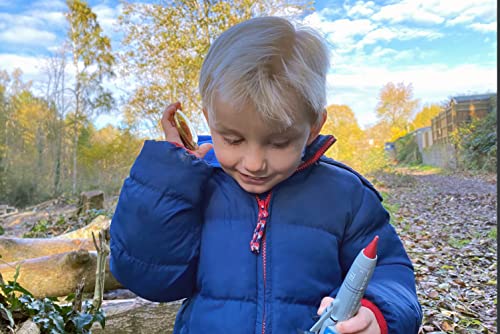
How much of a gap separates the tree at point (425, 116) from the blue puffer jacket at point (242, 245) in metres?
1.87

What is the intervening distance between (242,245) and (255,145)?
156 millimetres

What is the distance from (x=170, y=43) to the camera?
351cm

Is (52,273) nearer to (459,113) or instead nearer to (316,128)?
(316,128)

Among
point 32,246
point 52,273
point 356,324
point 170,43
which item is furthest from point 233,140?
point 170,43

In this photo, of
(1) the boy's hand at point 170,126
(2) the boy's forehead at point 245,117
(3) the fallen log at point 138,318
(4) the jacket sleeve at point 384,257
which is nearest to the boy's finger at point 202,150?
(1) the boy's hand at point 170,126

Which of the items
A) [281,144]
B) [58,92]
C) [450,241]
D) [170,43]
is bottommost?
[450,241]

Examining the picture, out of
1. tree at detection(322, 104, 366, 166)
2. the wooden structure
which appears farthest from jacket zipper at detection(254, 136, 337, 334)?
tree at detection(322, 104, 366, 166)

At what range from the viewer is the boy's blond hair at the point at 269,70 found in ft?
1.84

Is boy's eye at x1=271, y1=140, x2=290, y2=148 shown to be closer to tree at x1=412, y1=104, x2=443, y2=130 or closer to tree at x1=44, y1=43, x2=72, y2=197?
tree at x1=412, y1=104, x2=443, y2=130

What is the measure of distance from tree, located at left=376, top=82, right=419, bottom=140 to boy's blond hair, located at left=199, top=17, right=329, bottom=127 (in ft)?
6.36

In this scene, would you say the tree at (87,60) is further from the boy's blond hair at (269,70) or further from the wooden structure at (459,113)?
the boy's blond hair at (269,70)

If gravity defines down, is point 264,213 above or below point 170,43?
below

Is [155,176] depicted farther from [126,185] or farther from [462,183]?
[462,183]

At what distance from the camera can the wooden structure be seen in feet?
6.51
